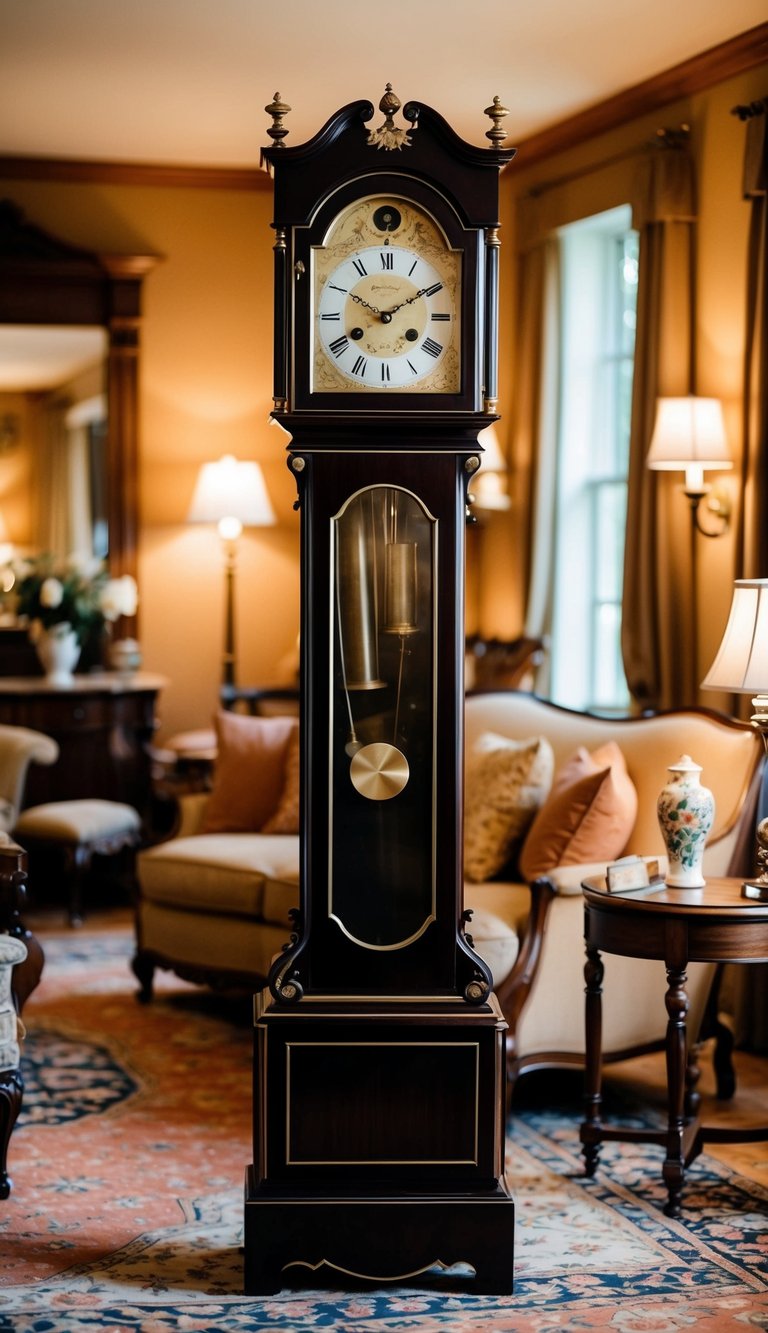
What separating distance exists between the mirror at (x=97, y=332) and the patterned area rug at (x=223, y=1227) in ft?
9.57

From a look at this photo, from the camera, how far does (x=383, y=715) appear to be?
10.1 ft

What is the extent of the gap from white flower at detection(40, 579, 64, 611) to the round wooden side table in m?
3.56

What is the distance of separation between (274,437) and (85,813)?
1.93 meters

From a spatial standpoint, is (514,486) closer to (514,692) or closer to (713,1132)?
(514,692)

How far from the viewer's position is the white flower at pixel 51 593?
21.9 feet

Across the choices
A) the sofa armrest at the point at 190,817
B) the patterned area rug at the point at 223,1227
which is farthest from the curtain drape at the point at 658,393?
the patterned area rug at the point at 223,1227

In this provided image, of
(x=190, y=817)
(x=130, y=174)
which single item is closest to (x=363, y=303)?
(x=190, y=817)

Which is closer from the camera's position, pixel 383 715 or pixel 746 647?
pixel 383 715

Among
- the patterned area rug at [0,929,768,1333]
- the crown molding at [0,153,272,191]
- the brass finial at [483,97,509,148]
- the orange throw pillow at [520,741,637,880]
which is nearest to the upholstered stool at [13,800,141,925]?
the patterned area rug at [0,929,768,1333]

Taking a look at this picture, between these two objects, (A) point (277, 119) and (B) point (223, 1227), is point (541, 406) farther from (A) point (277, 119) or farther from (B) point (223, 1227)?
(B) point (223, 1227)

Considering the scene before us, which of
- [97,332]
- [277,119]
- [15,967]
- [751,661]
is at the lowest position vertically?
[15,967]

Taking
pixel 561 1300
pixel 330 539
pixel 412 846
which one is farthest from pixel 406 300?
pixel 561 1300

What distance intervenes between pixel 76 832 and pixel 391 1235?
3.39 meters

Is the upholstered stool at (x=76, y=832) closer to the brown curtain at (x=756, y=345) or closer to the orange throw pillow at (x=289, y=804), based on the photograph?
the orange throw pillow at (x=289, y=804)
